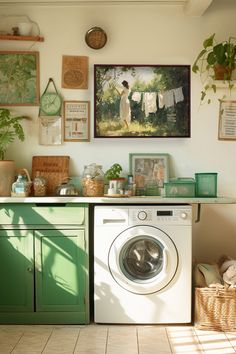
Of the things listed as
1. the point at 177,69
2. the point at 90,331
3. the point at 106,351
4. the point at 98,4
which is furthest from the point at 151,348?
the point at 98,4

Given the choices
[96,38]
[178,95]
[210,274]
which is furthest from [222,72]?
[210,274]

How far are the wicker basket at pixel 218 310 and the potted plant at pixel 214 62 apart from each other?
59.5 inches

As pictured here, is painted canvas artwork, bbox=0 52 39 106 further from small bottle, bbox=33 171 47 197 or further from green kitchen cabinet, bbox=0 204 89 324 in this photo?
green kitchen cabinet, bbox=0 204 89 324

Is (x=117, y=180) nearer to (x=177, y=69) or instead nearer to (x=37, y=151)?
(x=37, y=151)

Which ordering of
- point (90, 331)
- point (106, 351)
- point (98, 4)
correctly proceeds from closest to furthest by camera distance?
point (106, 351) → point (90, 331) → point (98, 4)

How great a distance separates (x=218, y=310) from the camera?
10.4ft

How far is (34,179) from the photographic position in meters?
3.55

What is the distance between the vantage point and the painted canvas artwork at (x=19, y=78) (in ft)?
12.2

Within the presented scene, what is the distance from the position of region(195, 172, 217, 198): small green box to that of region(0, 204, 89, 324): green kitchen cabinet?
895mm

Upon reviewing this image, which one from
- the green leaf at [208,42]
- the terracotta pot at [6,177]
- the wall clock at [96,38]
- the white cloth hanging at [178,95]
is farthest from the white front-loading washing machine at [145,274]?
the wall clock at [96,38]

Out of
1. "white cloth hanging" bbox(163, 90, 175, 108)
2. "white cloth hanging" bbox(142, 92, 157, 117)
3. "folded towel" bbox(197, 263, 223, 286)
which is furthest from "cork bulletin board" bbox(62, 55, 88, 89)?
"folded towel" bbox(197, 263, 223, 286)

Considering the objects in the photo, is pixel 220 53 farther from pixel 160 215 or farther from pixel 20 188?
pixel 20 188

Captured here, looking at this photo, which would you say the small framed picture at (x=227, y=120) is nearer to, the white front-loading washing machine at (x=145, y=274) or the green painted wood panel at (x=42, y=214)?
the white front-loading washing machine at (x=145, y=274)

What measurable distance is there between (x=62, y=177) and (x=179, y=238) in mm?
1120
